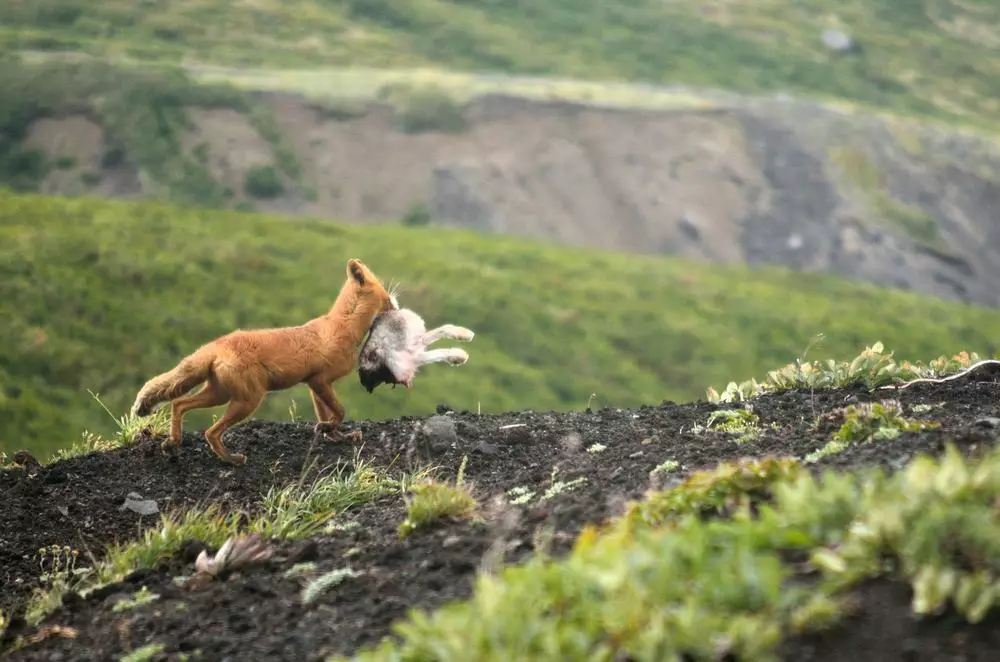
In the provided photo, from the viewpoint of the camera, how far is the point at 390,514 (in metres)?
8.10

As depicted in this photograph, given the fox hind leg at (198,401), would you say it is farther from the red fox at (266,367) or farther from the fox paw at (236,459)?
the fox paw at (236,459)

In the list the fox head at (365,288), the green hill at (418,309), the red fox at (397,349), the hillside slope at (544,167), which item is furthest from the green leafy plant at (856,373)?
the hillside slope at (544,167)

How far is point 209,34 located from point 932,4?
38813 mm

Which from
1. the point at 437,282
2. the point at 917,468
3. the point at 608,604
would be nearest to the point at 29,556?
the point at 608,604

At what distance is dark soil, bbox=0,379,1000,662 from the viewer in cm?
566

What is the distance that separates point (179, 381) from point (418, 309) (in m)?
18.3

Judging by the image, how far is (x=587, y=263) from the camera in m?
34.2

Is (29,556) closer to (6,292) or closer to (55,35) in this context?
(6,292)

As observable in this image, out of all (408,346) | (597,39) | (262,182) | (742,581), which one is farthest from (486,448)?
(597,39)

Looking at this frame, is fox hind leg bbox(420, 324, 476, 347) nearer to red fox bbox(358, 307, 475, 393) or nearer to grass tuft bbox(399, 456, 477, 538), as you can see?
red fox bbox(358, 307, 475, 393)

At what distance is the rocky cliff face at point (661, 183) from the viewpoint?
39375 mm

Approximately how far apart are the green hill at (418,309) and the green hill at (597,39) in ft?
52.4

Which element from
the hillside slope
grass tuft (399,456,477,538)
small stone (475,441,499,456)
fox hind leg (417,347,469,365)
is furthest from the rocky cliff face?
grass tuft (399,456,477,538)

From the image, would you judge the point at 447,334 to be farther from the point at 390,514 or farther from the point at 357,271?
the point at 390,514
